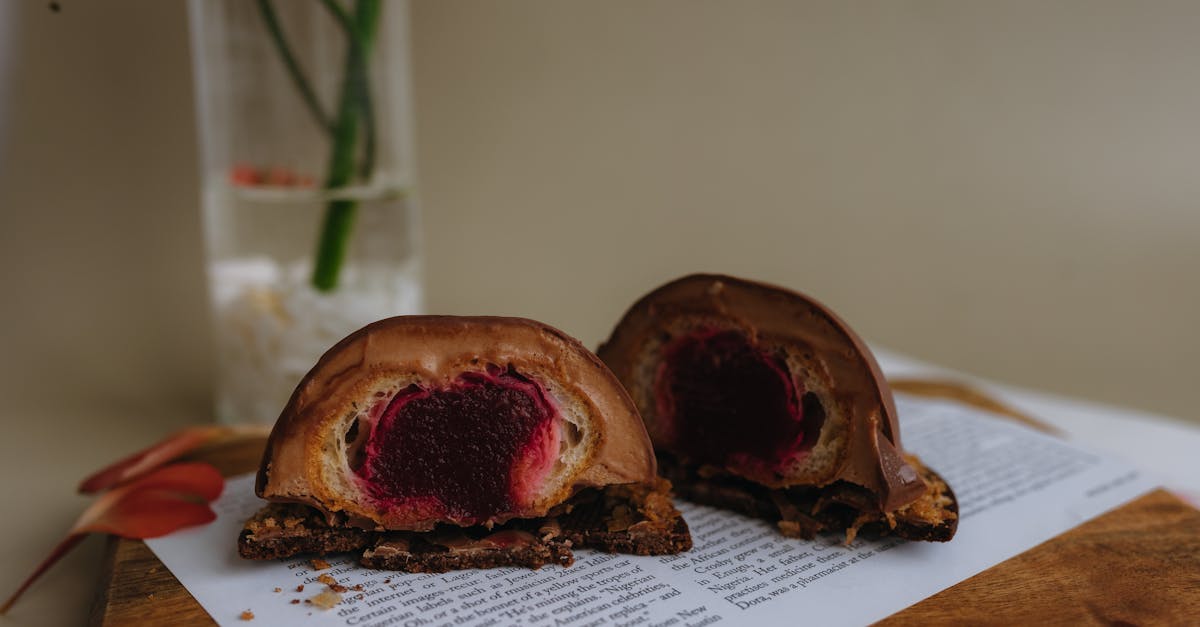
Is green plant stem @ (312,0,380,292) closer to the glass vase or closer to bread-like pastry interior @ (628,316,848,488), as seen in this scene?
the glass vase

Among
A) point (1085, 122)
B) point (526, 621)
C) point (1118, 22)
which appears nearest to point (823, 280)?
point (1085, 122)

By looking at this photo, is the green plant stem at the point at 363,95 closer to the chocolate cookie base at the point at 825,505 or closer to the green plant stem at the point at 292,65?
the green plant stem at the point at 292,65

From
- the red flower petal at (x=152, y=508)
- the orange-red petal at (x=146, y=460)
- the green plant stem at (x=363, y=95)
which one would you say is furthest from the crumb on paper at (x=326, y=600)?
the green plant stem at (x=363, y=95)

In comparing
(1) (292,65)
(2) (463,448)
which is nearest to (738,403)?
(2) (463,448)

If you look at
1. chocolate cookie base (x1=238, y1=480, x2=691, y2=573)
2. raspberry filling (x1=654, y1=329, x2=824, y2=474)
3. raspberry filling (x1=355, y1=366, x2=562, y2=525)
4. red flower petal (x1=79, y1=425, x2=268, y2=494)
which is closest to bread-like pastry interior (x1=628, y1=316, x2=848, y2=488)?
raspberry filling (x1=654, y1=329, x2=824, y2=474)

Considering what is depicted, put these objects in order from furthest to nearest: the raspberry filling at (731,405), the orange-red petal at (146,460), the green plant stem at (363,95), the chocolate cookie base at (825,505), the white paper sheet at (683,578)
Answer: the green plant stem at (363,95) → the orange-red petal at (146,460) → the raspberry filling at (731,405) → the chocolate cookie base at (825,505) → the white paper sheet at (683,578)
